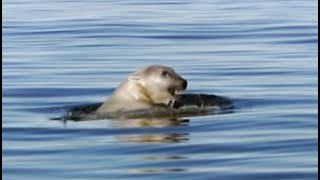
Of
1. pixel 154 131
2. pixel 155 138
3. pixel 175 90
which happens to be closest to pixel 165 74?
pixel 175 90

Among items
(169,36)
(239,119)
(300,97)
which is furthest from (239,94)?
(169,36)

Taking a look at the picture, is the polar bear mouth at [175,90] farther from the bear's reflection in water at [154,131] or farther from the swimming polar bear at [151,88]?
the bear's reflection in water at [154,131]

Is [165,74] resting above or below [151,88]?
above

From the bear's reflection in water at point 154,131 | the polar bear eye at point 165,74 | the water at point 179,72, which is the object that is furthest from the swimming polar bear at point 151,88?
the bear's reflection in water at point 154,131

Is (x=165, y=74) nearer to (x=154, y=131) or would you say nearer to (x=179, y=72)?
(x=154, y=131)

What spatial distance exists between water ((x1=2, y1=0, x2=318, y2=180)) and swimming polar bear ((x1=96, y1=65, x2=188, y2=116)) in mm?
625

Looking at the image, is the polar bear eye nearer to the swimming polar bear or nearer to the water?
the swimming polar bear

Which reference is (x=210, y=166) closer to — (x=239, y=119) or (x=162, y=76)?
(x=239, y=119)

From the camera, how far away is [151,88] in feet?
47.4

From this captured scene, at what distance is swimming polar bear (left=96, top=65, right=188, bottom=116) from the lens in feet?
46.5

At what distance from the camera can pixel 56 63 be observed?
18.6 m

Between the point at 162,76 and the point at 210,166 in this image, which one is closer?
the point at 210,166

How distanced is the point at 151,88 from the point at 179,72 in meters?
3.07

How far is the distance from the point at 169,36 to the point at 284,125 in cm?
1076
